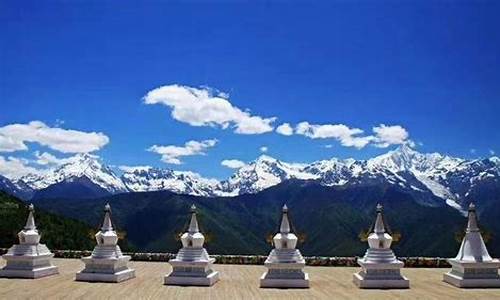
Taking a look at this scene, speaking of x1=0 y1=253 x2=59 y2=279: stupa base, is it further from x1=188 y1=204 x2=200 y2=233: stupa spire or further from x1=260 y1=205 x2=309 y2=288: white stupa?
x1=260 y1=205 x2=309 y2=288: white stupa

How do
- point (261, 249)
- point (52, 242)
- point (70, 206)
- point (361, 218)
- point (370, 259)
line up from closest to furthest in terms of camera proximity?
point (370, 259) → point (52, 242) → point (261, 249) → point (361, 218) → point (70, 206)

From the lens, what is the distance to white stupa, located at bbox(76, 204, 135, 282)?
27344 mm

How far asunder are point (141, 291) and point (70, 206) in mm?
166844

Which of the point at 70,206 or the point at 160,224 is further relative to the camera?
the point at 70,206

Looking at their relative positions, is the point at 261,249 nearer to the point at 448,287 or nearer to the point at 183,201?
the point at 183,201

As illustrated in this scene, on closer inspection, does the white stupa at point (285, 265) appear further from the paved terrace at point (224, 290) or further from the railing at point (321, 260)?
the railing at point (321, 260)

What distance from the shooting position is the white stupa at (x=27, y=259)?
28141 mm

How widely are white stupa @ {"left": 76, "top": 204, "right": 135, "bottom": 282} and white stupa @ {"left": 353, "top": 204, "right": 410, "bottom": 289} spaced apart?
1075 cm

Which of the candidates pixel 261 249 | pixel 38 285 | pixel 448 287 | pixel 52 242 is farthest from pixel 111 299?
pixel 261 249

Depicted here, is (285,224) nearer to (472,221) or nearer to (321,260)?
(472,221)

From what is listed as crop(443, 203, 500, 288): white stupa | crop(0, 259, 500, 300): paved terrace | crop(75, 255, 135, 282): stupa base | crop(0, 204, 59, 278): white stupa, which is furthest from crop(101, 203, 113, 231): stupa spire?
crop(443, 203, 500, 288): white stupa

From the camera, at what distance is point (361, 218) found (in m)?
172

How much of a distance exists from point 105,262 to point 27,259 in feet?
12.7

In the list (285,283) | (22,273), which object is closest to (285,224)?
(285,283)
